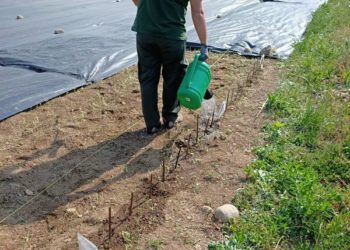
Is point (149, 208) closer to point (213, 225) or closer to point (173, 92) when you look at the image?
point (213, 225)

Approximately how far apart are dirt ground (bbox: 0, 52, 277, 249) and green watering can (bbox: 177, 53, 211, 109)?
0.36 meters

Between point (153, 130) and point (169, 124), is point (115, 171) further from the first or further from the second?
point (169, 124)

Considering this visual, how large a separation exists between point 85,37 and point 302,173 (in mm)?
4005

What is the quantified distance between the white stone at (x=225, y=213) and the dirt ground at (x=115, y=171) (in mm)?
63

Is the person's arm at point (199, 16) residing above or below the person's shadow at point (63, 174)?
above

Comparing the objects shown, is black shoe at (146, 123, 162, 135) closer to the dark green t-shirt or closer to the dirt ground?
the dirt ground

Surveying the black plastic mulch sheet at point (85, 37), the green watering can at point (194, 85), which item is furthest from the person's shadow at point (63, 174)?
the black plastic mulch sheet at point (85, 37)

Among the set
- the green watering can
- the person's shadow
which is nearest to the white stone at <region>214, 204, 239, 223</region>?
the person's shadow

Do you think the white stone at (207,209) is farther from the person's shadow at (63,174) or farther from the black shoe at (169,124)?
the black shoe at (169,124)

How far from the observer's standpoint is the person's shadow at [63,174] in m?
2.46

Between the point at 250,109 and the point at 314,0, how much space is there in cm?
633

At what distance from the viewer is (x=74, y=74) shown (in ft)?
14.5

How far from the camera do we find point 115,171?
285 cm

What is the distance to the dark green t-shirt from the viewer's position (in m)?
2.97
